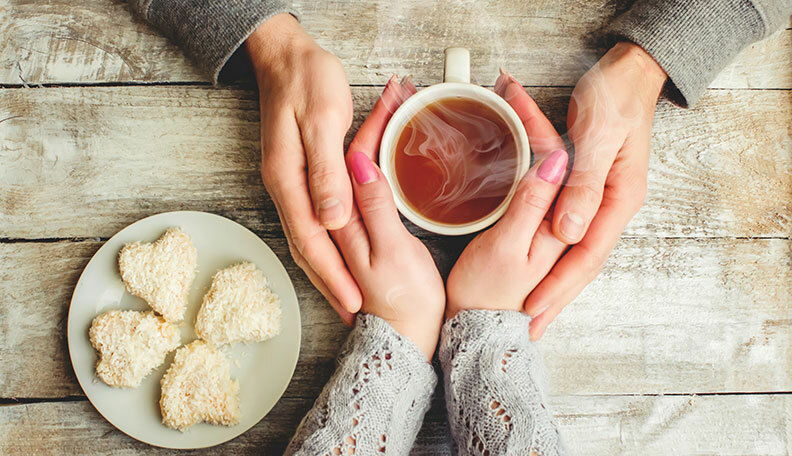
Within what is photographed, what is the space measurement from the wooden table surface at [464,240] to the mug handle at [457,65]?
0.17 meters

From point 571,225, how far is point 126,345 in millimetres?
829

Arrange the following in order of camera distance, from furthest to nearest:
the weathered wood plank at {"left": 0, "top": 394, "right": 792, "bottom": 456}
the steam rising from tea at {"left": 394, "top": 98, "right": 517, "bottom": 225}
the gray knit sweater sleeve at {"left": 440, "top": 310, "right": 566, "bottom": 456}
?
the weathered wood plank at {"left": 0, "top": 394, "right": 792, "bottom": 456} → the steam rising from tea at {"left": 394, "top": 98, "right": 517, "bottom": 225} → the gray knit sweater sleeve at {"left": 440, "top": 310, "right": 566, "bottom": 456}

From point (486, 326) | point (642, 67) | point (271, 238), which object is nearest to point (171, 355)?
point (271, 238)

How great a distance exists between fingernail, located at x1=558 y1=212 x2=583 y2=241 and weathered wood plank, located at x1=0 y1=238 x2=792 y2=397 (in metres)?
0.22

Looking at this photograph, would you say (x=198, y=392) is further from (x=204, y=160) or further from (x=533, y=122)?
(x=533, y=122)

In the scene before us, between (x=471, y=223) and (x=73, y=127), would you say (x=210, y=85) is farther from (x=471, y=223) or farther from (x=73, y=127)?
(x=471, y=223)

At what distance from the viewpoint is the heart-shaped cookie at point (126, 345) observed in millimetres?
981

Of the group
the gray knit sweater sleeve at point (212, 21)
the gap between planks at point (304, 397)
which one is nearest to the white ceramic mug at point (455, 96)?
the gray knit sweater sleeve at point (212, 21)

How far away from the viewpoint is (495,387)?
2.96 ft

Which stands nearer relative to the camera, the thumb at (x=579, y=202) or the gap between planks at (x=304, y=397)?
the thumb at (x=579, y=202)

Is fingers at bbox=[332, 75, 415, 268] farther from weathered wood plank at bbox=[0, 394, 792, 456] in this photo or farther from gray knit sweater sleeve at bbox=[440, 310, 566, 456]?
weathered wood plank at bbox=[0, 394, 792, 456]

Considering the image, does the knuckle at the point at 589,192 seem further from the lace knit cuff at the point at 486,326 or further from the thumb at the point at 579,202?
the lace knit cuff at the point at 486,326

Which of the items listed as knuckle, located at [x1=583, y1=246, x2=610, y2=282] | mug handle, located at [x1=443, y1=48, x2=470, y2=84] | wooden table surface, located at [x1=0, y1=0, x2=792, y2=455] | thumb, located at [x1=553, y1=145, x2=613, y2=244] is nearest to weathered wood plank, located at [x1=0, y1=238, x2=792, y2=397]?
wooden table surface, located at [x1=0, y1=0, x2=792, y2=455]

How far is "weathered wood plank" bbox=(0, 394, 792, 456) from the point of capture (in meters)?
1.07
